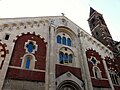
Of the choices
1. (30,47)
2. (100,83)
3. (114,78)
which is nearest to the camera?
(30,47)

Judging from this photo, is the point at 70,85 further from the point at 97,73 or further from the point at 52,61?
the point at 97,73

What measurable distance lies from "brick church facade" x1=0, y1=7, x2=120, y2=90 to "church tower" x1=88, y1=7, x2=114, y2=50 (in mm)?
5020

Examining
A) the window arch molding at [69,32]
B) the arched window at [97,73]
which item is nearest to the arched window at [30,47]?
the window arch molding at [69,32]

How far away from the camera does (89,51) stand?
20.4m

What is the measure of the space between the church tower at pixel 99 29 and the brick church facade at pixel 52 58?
502cm

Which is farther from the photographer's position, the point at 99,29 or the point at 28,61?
the point at 99,29

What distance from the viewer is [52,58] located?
52.7ft

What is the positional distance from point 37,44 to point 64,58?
12.7ft

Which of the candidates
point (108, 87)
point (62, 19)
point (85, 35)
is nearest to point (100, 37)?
point (85, 35)

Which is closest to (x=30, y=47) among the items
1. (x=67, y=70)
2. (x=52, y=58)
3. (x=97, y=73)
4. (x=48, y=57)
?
(x=48, y=57)

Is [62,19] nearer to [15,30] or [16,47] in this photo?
[15,30]

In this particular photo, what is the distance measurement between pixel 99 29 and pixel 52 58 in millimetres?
17839

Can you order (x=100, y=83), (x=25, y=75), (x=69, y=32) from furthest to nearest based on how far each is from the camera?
(x=69, y=32) → (x=100, y=83) → (x=25, y=75)

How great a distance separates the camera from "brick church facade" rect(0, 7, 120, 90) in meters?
14.0
